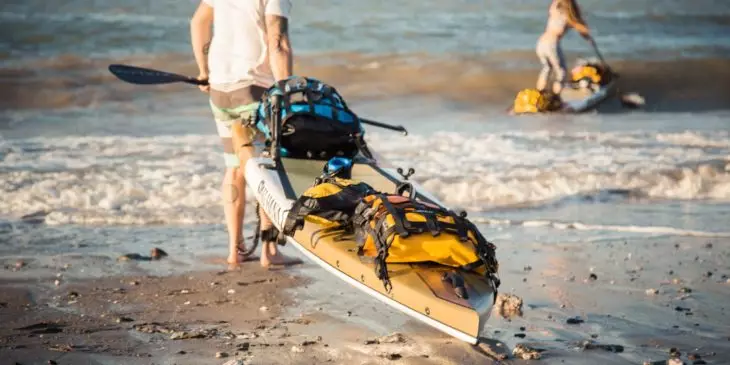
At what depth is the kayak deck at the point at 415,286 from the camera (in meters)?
4.98

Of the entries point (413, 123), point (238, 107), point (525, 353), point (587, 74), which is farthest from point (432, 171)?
point (587, 74)

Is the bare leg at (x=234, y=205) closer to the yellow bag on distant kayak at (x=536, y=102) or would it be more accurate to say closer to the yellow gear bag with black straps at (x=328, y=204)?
the yellow gear bag with black straps at (x=328, y=204)

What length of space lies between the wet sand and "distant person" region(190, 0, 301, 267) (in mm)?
467

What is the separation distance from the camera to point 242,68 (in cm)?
708

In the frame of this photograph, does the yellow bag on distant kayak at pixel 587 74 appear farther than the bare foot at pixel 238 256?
Yes

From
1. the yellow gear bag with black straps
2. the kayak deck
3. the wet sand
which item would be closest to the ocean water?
the wet sand

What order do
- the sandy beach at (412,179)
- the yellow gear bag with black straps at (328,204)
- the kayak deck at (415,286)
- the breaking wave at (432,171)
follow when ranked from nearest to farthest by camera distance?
the kayak deck at (415,286), the sandy beach at (412,179), the yellow gear bag with black straps at (328,204), the breaking wave at (432,171)

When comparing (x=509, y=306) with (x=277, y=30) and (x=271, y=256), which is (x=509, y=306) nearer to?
(x=271, y=256)

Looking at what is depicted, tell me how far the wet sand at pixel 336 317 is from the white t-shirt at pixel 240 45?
1.13 meters

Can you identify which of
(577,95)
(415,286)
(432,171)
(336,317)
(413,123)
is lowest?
(413,123)

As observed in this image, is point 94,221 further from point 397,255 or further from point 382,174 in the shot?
point 397,255

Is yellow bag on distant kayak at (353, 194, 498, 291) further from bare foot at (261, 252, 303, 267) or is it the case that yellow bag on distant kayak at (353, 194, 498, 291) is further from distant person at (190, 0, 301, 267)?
bare foot at (261, 252, 303, 267)

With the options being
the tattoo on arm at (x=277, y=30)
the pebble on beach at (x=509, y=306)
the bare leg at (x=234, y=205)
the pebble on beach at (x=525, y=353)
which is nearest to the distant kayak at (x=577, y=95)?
the bare leg at (x=234, y=205)

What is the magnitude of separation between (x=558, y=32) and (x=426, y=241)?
39.0 feet
